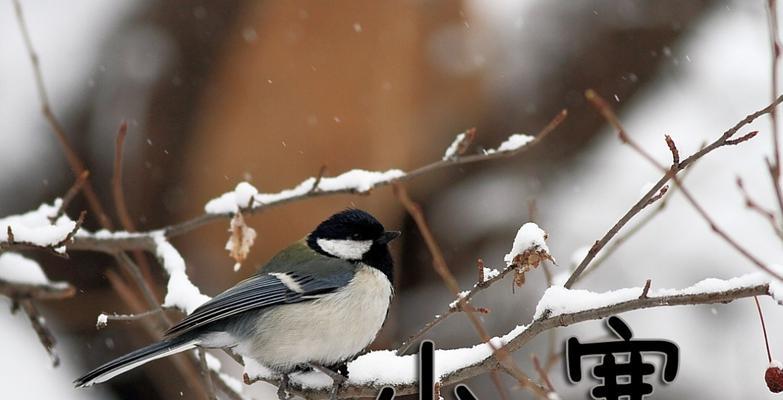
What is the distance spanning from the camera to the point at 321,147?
515 cm

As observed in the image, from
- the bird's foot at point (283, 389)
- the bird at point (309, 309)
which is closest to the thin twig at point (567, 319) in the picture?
the bird at point (309, 309)

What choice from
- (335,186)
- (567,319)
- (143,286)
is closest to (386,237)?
(335,186)

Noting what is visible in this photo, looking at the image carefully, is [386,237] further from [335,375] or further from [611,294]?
[611,294]

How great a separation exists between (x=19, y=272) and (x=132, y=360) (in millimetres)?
370

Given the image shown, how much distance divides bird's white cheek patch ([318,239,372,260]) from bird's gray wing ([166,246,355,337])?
0.11 feet

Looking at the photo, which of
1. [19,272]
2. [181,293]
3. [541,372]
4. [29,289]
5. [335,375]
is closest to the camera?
[541,372]

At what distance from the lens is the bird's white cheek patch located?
2.79 metres

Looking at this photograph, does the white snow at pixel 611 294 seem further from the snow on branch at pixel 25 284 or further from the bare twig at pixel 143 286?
the bare twig at pixel 143 286

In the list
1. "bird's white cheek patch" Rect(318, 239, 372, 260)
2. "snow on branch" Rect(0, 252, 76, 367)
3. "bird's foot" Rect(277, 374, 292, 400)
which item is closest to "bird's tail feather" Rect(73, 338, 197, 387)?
"snow on branch" Rect(0, 252, 76, 367)

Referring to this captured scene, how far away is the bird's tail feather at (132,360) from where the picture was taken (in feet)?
7.25

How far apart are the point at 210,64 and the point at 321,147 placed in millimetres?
753

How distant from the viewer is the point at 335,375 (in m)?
2.36

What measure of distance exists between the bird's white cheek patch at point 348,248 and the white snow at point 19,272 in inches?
35.7

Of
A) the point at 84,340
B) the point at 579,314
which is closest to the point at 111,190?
the point at 84,340
